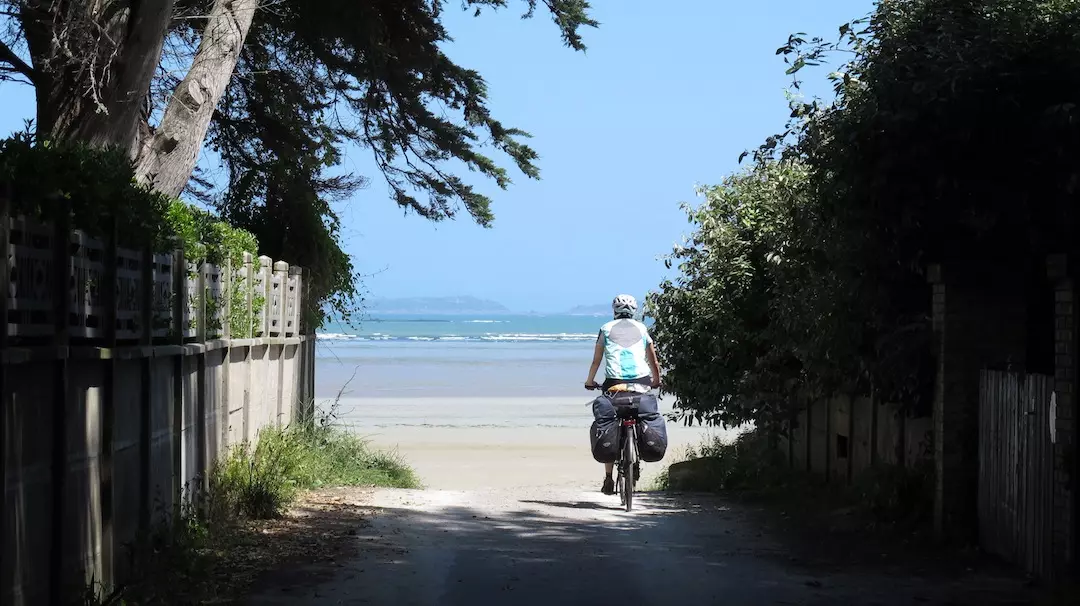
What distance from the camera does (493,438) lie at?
27.4m

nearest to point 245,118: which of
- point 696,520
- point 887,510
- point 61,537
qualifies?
point 696,520

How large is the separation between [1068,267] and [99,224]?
561cm

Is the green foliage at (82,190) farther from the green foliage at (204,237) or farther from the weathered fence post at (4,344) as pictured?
the green foliage at (204,237)

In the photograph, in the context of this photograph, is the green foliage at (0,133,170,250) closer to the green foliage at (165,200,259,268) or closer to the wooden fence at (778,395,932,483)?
the green foliage at (165,200,259,268)

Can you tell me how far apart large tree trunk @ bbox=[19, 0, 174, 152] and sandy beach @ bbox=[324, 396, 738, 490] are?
6031 millimetres

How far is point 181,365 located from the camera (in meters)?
9.80

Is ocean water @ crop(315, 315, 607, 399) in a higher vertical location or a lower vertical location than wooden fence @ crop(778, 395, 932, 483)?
lower

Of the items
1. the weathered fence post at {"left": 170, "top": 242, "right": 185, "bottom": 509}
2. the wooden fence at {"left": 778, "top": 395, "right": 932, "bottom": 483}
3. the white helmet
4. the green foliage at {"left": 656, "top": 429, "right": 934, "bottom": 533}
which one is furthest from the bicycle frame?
the weathered fence post at {"left": 170, "top": 242, "right": 185, "bottom": 509}

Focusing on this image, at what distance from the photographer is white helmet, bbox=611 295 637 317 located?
45.7 ft

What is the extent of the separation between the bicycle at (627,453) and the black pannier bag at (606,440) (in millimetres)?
56

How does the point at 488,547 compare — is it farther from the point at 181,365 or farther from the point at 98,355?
the point at 98,355

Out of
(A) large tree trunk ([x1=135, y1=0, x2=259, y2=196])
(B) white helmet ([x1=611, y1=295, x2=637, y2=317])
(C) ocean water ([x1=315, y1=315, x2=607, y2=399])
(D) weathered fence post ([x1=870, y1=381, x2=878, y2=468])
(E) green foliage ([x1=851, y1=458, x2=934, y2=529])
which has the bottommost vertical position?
(C) ocean water ([x1=315, y1=315, x2=607, y2=399])

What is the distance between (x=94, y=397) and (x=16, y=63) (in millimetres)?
9718

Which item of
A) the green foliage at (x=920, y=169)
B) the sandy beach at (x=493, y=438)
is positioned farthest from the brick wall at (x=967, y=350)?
the sandy beach at (x=493, y=438)
